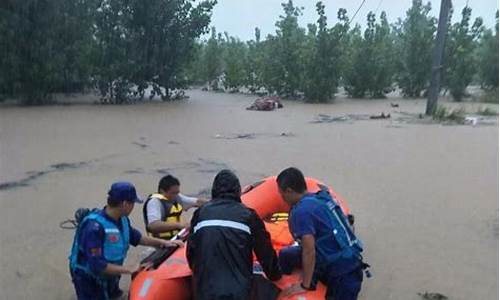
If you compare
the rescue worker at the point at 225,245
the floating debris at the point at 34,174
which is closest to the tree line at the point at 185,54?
the floating debris at the point at 34,174

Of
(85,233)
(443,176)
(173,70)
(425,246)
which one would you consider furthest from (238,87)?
(85,233)

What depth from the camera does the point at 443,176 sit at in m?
7.46

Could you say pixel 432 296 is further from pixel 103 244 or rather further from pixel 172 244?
pixel 103 244

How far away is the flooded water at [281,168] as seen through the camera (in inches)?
168

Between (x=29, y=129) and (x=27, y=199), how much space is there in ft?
18.2

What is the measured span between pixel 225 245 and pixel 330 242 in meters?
0.59

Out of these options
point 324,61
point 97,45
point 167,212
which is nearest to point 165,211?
point 167,212

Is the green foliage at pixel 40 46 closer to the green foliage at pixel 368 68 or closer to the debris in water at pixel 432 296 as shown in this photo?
the green foliage at pixel 368 68

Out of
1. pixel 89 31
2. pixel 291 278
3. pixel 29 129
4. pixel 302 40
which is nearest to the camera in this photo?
pixel 291 278

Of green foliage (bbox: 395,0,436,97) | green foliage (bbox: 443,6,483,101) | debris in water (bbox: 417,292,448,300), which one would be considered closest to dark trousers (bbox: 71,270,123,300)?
debris in water (bbox: 417,292,448,300)

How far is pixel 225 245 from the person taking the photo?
266 cm

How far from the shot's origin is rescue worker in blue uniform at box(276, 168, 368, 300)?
9.32 feet

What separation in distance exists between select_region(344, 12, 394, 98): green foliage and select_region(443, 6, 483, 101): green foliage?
7.36 feet

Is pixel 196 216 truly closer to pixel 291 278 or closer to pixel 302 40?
pixel 291 278
